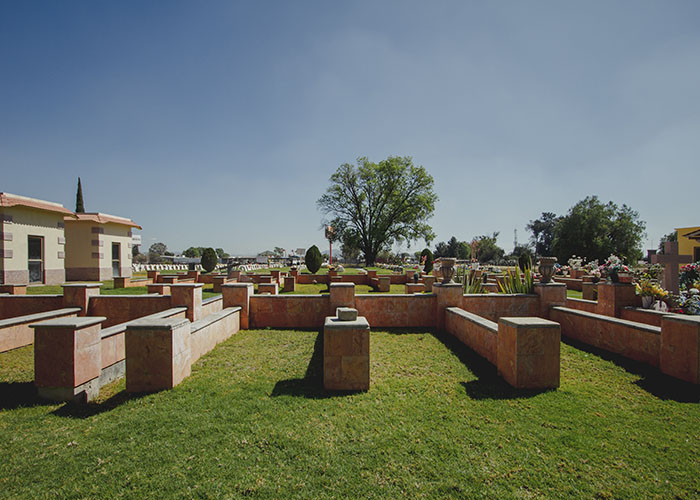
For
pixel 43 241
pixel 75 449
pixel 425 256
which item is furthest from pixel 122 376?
pixel 425 256

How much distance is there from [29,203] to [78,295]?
8.72 m

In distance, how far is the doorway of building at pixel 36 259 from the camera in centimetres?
1252

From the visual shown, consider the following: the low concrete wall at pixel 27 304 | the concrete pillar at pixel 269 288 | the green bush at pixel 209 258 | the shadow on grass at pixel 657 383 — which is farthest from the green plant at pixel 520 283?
the green bush at pixel 209 258

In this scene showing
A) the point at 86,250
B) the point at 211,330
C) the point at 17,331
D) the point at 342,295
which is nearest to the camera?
the point at 211,330

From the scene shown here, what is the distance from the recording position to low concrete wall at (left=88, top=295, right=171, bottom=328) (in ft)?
23.4

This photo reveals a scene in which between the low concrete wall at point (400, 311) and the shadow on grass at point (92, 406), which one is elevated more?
the low concrete wall at point (400, 311)

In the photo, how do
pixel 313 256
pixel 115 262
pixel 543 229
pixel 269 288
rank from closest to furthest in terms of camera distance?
1. pixel 269 288
2. pixel 115 262
3. pixel 313 256
4. pixel 543 229

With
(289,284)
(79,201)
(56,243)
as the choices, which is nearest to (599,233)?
(289,284)

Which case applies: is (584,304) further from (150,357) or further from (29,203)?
(29,203)

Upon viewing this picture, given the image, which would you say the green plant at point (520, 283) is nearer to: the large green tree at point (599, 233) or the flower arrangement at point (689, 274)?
the flower arrangement at point (689, 274)

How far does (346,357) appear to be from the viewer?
394cm

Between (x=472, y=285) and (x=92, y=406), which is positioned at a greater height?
(x=472, y=285)

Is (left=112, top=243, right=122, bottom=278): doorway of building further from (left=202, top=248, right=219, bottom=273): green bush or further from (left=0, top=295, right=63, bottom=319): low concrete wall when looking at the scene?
(left=0, top=295, right=63, bottom=319): low concrete wall

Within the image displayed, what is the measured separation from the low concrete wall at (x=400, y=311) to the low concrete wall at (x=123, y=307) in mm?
4790
